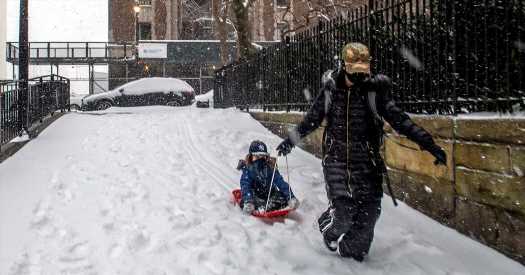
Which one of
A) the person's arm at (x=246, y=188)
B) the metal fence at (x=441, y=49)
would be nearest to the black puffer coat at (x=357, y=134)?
the metal fence at (x=441, y=49)

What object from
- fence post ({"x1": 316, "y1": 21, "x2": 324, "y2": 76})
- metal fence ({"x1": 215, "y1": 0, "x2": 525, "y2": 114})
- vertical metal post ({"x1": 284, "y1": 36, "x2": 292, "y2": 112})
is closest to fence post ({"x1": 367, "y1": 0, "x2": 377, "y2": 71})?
metal fence ({"x1": 215, "y1": 0, "x2": 525, "y2": 114})

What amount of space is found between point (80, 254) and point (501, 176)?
3.86m

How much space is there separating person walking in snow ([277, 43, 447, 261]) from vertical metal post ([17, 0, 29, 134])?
25.0 ft

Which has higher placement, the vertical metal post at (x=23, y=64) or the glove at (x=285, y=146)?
the vertical metal post at (x=23, y=64)

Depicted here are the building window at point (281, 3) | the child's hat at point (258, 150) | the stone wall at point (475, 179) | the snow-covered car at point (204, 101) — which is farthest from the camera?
the building window at point (281, 3)

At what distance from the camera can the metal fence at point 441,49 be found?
162 inches

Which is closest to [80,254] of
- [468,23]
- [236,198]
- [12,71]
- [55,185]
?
[236,198]

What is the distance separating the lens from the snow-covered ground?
4.04 meters

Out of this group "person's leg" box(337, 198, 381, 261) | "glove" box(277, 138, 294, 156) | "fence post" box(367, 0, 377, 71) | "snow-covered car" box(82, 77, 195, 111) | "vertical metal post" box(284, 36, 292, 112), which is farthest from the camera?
"snow-covered car" box(82, 77, 195, 111)

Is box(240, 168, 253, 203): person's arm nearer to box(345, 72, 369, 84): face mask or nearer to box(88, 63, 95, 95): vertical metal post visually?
box(345, 72, 369, 84): face mask

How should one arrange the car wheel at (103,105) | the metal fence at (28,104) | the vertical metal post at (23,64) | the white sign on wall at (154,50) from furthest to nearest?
the white sign on wall at (154,50), the car wheel at (103,105), the vertical metal post at (23,64), the metal fence at (28,104)

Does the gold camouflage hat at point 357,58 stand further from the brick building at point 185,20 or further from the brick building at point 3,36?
the brick building at point 185,20

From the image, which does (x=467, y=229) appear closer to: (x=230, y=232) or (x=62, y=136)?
(x=230, y=232)

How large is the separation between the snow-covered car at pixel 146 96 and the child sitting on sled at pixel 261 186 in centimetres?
1635
